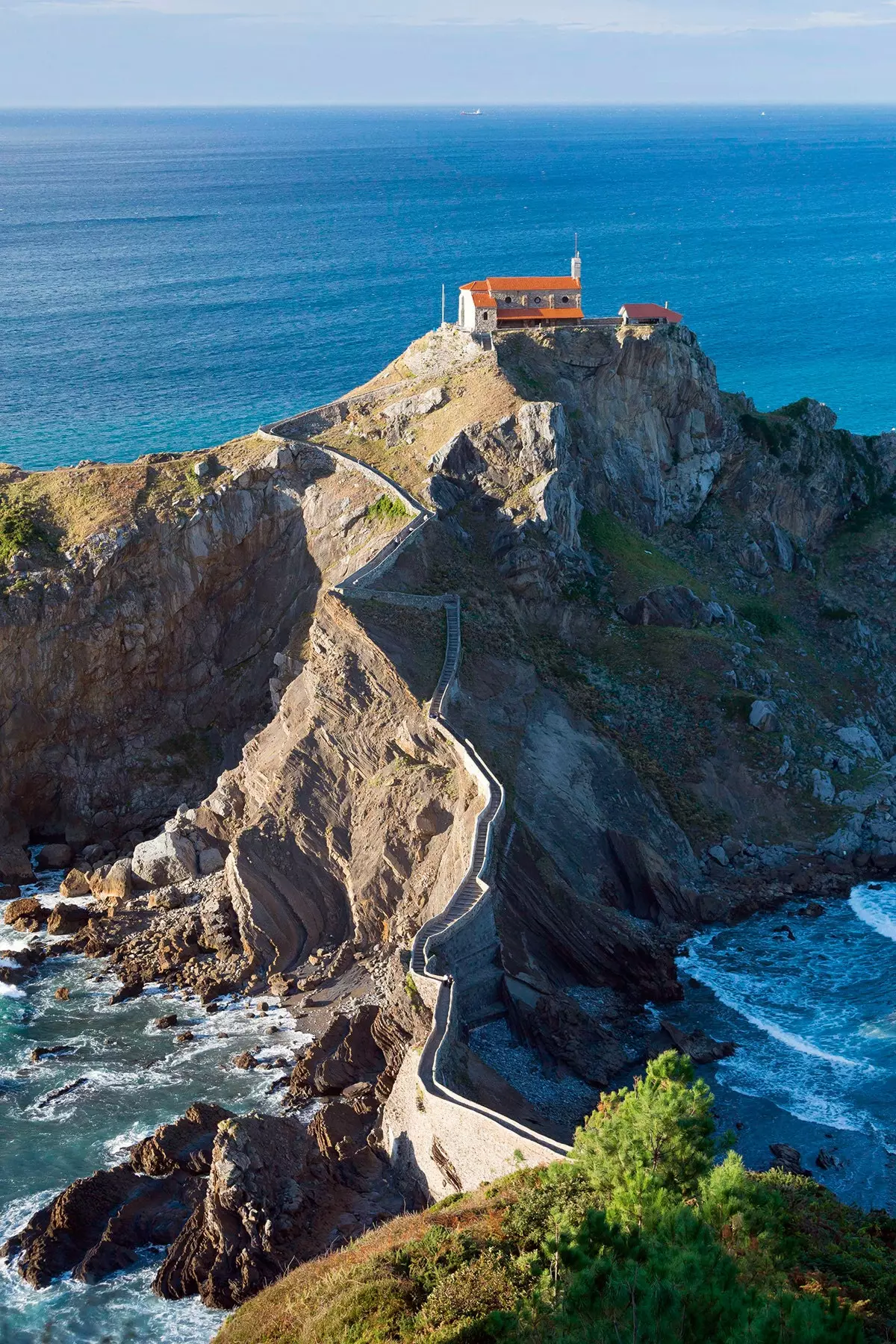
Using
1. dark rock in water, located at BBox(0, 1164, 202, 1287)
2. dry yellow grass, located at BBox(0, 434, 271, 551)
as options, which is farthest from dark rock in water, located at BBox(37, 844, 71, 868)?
dark rock in water, located at BBox(0, 1164, 202, 1287)

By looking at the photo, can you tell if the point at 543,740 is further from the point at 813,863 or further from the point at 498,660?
the point at 813,863

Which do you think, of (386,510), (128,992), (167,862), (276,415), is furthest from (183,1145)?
(276,415)

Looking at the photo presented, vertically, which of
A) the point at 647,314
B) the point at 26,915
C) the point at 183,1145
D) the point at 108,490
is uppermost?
the point at 647,314

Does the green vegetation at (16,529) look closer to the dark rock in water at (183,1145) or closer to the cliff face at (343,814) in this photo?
the cliff face at (343,814)

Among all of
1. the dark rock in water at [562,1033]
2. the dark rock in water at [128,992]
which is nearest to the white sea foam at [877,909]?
the dark rock in water at [562,1033]

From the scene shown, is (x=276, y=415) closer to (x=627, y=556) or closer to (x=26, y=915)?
(x=627, y=556)
